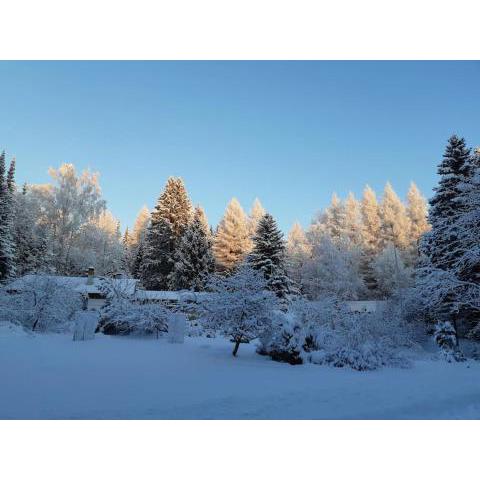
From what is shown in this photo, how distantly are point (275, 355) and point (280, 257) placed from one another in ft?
61.5

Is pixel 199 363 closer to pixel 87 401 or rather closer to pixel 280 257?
pixel 87 401

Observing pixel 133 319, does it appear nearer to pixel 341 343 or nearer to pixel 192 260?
pixel 341 343

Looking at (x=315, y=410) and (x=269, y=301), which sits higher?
(x=269, y=301)

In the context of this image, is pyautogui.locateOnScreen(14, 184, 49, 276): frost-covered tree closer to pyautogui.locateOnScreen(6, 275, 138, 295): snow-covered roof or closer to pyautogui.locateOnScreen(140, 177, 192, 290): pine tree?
pyautogui.locateOnScreen(6, 275, 138, 295): snow-covered roof

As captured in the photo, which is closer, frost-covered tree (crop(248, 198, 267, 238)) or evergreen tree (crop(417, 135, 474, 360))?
evergreen tree (crop(417, 135, 474, 360))

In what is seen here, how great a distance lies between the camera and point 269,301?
11477 mm

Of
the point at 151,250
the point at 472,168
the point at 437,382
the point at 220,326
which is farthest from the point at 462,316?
the point at 151,250

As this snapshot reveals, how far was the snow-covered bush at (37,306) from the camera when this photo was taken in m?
16.1

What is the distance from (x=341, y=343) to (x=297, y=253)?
25980 millimetres

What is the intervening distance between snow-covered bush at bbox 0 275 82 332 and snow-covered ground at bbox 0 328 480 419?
17.7 ft

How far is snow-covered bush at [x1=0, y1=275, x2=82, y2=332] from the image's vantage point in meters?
16.1

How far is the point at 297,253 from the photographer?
37562 millimetres

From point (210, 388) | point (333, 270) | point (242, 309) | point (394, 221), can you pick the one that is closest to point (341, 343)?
point (242, 309)

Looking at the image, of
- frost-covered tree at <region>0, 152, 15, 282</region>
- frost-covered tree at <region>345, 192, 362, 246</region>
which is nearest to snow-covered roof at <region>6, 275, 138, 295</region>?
frost-covered tree at <region>0, 152, 15, 282</region>
